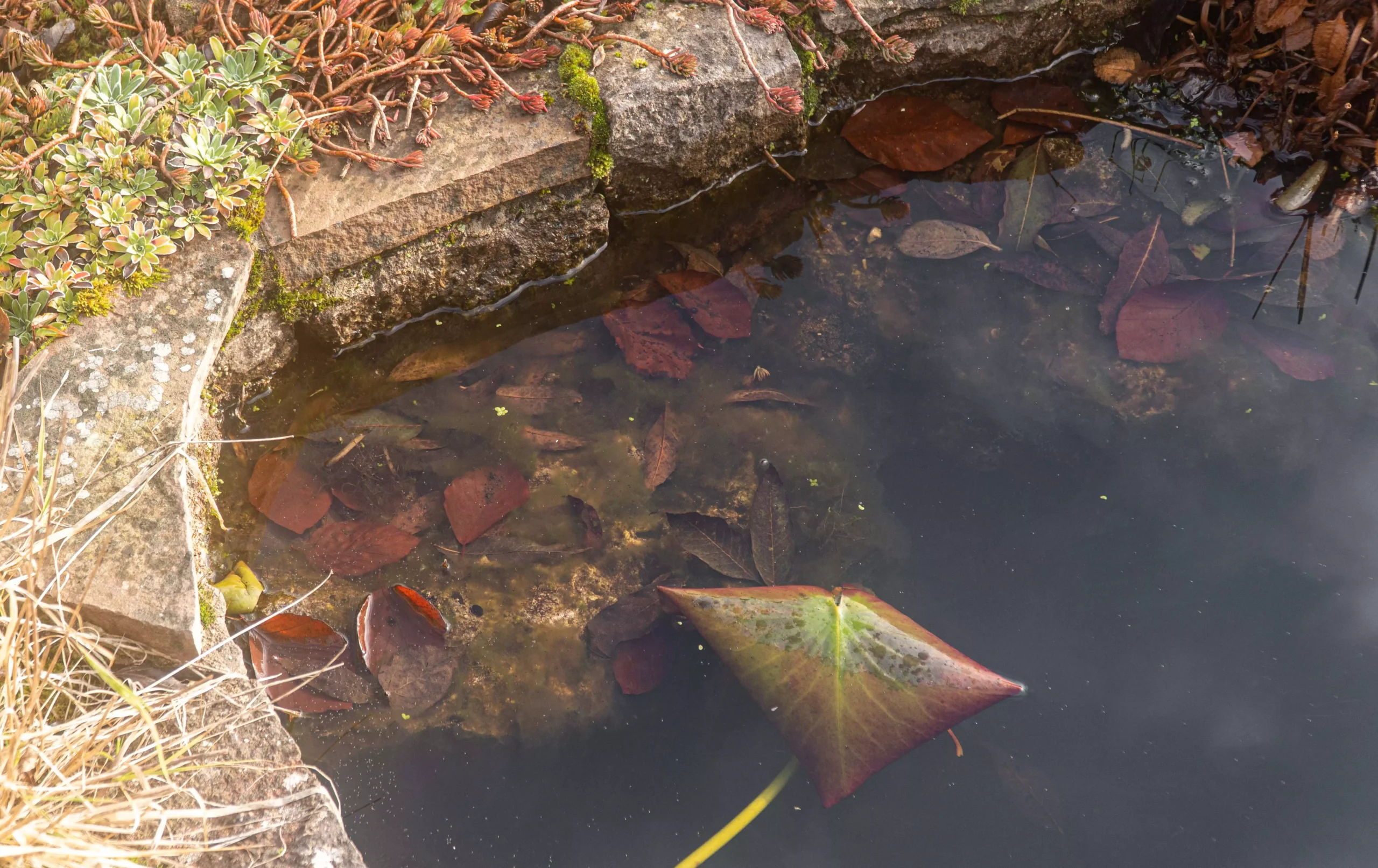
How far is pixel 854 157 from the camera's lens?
343 cm

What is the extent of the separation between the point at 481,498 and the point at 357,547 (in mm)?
424

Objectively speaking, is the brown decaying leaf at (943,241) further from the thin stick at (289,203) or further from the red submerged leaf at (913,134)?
the thin stick at (289,203)

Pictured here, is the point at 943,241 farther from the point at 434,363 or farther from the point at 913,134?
the point at 434,363

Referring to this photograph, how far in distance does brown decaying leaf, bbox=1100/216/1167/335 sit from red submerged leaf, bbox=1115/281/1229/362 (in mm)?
26

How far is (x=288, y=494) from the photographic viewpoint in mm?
2766

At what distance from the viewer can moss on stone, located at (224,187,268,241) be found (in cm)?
260

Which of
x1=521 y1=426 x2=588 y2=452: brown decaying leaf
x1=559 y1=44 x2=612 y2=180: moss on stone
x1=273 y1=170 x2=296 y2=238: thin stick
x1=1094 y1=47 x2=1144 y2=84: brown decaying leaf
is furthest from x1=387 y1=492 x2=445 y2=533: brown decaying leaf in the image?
x1=1094 y1=47 x2=1144 y2=84: brown decaying leaf

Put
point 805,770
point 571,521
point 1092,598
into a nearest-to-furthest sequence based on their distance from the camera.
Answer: point 805,770
point 1092,598
point 571,521

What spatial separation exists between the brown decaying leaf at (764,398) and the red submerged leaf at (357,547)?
3.89 ft

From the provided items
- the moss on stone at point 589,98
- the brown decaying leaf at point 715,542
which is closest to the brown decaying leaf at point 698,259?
the moss on stone at point 589,98

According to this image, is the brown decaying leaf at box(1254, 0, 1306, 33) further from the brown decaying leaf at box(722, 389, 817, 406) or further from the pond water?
the brown decaying leaf at box(722, 389, 817, 406)

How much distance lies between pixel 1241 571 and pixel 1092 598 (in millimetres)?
483

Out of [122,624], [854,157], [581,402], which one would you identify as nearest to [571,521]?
[581,402]

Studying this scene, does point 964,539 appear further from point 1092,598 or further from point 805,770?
point 805,770
